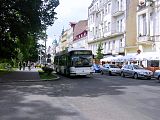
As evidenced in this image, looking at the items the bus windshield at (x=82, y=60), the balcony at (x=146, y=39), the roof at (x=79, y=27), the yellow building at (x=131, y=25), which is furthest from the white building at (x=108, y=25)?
the roof at (x=79, y=27)

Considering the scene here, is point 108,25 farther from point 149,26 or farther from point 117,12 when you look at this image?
point 149,26

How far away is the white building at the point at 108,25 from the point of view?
65438 millimetres

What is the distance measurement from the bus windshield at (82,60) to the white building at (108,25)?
2800 cm

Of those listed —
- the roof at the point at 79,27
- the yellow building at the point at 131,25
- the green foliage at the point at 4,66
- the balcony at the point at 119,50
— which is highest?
the roof at the point at 79,27

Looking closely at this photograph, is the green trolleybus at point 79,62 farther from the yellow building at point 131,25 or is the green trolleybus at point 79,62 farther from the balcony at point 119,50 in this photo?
the balcony at point 119,50

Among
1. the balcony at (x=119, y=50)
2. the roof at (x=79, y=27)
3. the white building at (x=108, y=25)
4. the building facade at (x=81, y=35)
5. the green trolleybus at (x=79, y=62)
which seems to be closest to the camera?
the green trolleybus at (x=79, y=62)

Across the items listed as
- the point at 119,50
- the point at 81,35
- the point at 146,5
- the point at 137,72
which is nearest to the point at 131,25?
the point at 119,50

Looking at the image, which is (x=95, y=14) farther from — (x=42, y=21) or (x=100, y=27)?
(x=42, y=21)

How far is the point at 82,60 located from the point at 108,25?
37.9 meters

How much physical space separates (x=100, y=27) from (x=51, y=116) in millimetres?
69258

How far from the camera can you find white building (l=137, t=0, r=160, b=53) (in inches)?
1929

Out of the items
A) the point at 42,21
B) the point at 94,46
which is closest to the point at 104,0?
the point at 94,46

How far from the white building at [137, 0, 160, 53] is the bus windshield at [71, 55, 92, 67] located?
611 inches

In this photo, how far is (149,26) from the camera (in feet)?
167
